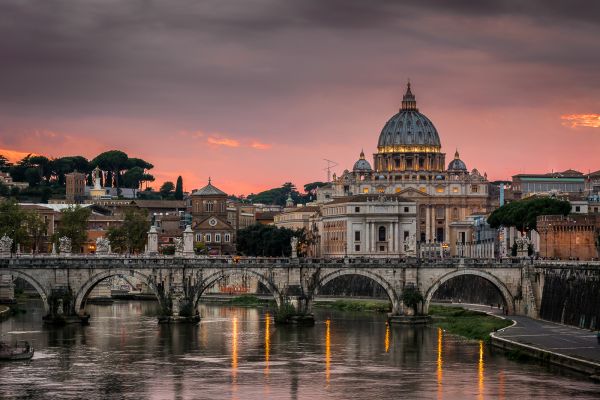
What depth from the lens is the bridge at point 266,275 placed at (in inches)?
4065

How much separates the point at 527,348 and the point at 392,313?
25903mm

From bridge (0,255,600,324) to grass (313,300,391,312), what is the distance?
1444 centimetres

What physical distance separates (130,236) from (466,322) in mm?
64507

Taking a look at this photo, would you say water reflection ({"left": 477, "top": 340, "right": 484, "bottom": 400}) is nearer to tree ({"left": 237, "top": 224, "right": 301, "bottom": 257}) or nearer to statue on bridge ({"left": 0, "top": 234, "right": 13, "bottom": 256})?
statue on bridge ({"left": 0, "top": 234, "right": 13, "bottom": 256})

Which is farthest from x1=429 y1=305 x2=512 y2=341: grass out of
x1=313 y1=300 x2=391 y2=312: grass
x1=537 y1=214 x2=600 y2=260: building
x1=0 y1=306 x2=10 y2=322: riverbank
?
x1=0 y1=306 x2=10 y2=322: riverbank

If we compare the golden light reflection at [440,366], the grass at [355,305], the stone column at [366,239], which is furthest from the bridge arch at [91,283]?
the stone column at [366,239]

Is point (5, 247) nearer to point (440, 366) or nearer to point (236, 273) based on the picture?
point (236, 273)

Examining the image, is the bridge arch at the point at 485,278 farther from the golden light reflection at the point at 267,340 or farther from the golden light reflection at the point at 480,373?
the golden light reflection at the point at 480,373

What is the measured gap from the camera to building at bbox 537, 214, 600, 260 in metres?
121

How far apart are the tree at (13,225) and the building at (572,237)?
159 feet

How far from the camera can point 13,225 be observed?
142000 millimetres

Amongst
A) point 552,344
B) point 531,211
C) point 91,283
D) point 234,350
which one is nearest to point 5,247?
point 91,283

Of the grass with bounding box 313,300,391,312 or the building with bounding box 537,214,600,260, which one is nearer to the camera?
the building with bounding box 537,214,600,260

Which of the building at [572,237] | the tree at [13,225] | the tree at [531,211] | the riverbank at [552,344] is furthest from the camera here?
the tree at [531,211]
